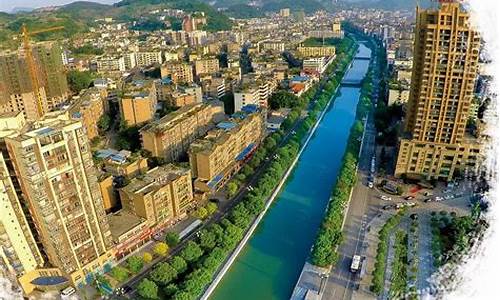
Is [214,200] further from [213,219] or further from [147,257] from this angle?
[147,257]

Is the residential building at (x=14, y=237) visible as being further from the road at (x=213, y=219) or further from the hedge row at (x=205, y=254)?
the hedge row at (x=205, y=254)

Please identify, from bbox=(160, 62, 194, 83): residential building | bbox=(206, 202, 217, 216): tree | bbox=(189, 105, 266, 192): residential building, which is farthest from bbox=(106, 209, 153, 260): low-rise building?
bbox=(160, 62, 194, 83): residential building

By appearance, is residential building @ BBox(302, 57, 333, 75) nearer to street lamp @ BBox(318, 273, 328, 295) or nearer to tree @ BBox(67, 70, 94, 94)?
tree @ BBox(67, 70, 94, 94)

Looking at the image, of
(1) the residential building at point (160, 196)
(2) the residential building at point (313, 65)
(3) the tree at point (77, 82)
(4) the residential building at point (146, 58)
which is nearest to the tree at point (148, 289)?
(1) the residential building at point (160, 196)

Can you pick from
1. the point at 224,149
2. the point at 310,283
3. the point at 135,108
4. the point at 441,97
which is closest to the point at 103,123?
the point at 135,108

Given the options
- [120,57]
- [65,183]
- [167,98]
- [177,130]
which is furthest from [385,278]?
[120,57]

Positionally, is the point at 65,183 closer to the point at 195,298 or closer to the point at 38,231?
the point at 38,231
